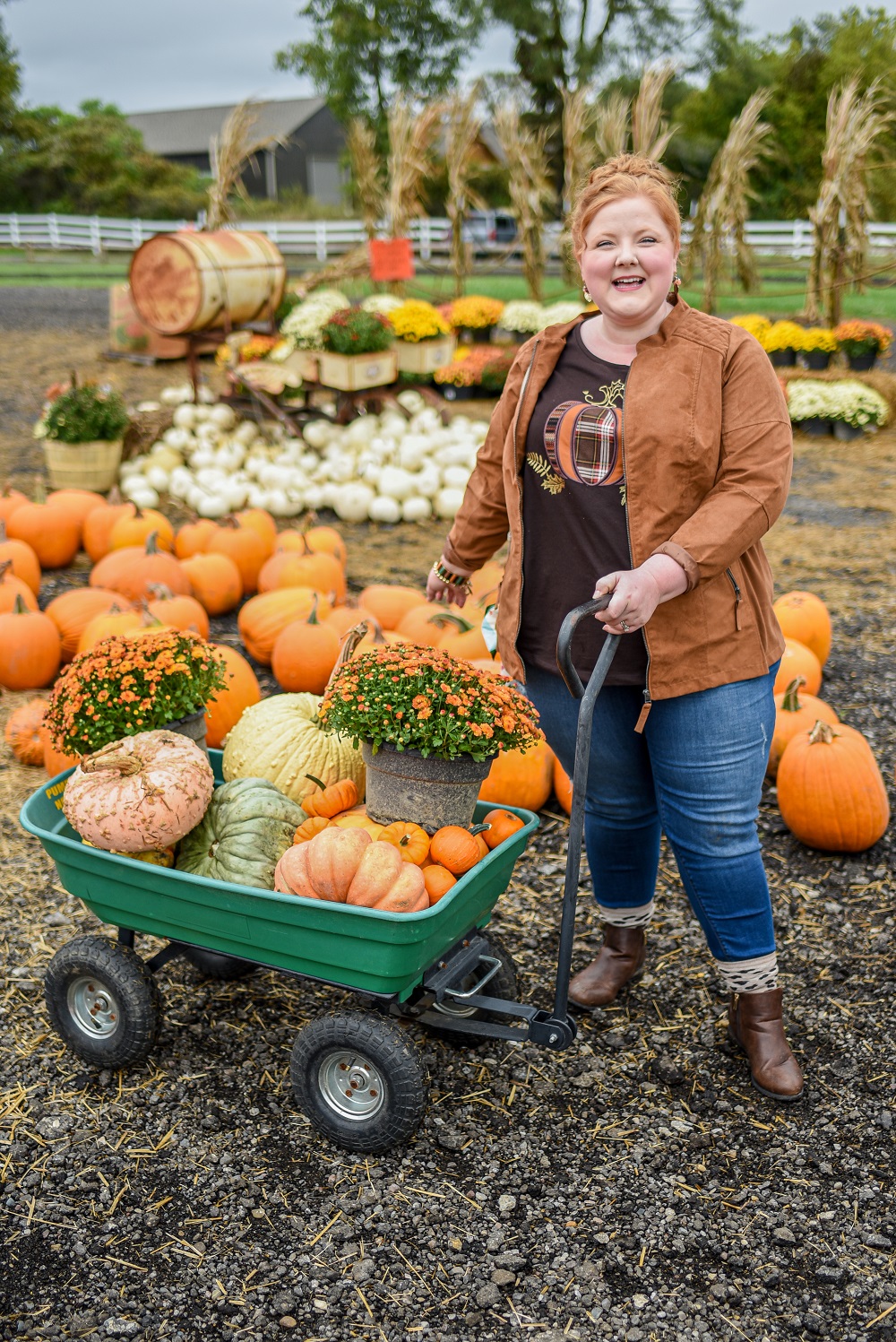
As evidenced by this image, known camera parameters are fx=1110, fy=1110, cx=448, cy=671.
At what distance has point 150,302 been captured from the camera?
9.26 m

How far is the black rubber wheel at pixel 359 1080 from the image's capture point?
250cm

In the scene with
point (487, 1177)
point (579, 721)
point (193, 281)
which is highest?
point (193, 281)

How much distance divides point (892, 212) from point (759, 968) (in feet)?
91.1

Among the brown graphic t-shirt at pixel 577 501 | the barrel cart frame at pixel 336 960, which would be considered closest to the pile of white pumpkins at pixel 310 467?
the barrel cart frame at pixel 336 960

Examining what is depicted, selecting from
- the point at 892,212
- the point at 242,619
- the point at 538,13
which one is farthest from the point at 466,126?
the point at 538,13

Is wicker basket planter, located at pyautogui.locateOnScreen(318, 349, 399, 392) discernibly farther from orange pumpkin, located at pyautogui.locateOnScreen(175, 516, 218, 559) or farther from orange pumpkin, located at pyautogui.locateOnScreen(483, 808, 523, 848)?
orange pumpkin, located at pyautogui.locateOnScreen(483, 808, 523, 848)

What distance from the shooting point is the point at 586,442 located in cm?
249

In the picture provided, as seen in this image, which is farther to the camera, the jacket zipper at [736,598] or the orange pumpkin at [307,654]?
the orange pumpkin at [307,654]

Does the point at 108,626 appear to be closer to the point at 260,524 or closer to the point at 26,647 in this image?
the point at 26,647

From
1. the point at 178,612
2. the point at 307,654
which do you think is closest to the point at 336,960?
the point at 307,654

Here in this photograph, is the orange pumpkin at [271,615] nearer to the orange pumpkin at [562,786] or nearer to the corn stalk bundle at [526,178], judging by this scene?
the orange pumpkin at [562,786]

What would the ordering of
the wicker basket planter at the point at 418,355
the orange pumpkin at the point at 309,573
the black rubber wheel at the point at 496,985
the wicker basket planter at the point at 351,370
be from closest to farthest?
the black rubber wheel at the point at 496,985, the orange pumpkin at the point at 309,573, the wicker basket planter at the point at 351,370, the wicker basket planter at the point at 418,355

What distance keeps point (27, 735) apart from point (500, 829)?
259 cm

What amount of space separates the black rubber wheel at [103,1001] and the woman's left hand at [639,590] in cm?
150
